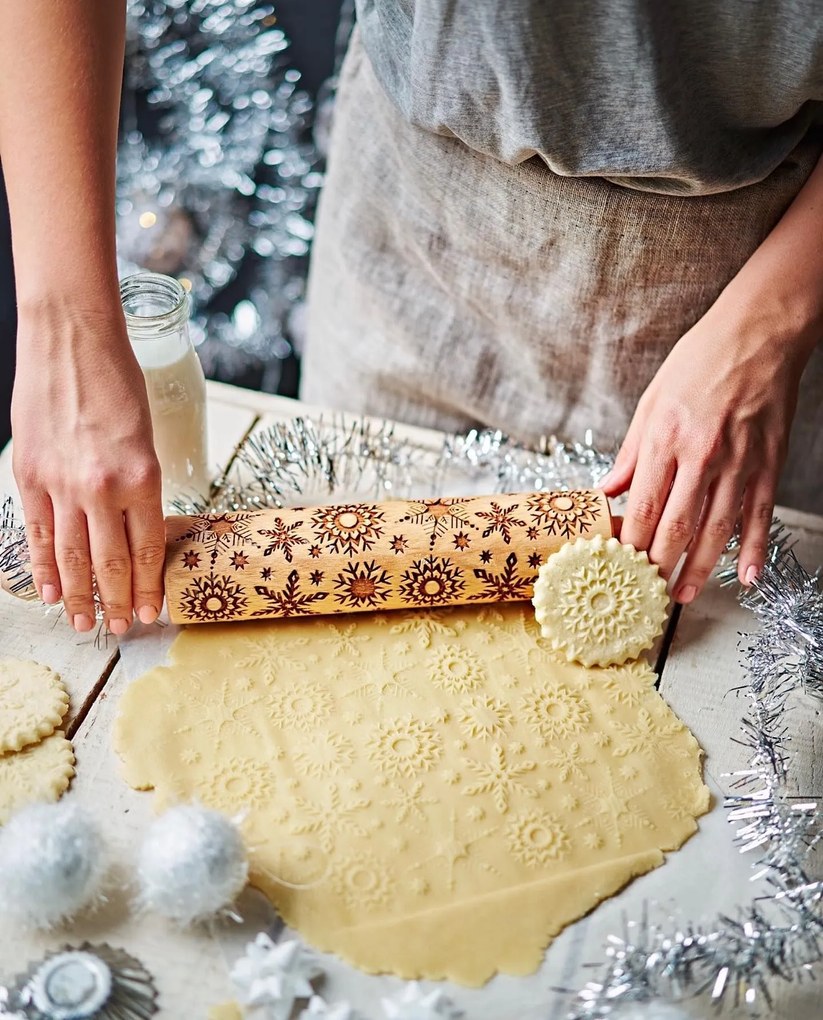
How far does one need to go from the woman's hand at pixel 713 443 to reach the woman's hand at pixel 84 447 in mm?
388

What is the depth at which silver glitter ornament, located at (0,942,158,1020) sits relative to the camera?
0.57 m

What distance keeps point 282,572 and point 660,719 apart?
312 mm

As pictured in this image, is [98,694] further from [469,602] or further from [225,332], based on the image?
[225,332]

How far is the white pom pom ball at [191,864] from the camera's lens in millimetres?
579

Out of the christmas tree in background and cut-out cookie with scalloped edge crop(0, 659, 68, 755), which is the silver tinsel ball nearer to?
cut-out cookie with scalloped edge crop(0, 659, 68, 755)

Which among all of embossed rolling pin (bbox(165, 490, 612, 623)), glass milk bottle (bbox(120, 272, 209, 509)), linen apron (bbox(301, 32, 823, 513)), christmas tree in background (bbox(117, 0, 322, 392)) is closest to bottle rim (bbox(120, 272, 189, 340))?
glass milk bottle (bbox(120, 272, 209, 509))

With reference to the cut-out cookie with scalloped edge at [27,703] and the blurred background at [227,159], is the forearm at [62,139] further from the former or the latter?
the blurred background at [227,159]

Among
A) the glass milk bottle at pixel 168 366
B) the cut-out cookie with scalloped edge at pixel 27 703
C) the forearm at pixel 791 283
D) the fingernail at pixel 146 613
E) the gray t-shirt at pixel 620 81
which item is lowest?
the cut-out cookie with scalloped edge at pixel 27 703

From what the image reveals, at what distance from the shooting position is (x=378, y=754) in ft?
2.30

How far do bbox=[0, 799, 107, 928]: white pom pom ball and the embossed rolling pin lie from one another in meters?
0.20

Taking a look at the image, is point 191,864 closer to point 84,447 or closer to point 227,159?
point 84,447

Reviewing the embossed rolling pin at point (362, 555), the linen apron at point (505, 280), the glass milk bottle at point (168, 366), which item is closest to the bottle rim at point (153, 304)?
the glass milk bottle at point (168, 366)

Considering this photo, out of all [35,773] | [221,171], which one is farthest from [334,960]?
[221,171]

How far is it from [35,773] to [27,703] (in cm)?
6
